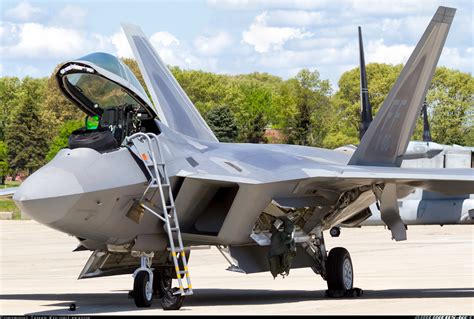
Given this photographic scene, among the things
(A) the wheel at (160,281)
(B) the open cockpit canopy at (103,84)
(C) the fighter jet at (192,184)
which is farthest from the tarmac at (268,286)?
(B) the open cockpit canopy at (103,84)

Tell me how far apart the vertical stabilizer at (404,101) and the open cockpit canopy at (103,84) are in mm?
3703

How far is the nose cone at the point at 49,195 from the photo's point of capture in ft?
41.0

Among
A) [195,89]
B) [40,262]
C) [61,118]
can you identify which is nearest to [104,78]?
[40,262]

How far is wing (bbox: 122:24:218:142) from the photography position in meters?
16.8

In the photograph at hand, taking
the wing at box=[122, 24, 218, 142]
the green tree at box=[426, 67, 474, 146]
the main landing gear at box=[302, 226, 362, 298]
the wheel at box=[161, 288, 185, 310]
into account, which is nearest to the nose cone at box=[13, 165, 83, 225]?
the wheel at box=[161, 288, 185, 310]

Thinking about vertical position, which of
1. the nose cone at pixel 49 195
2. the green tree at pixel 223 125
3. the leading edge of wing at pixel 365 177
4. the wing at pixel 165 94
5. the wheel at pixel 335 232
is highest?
the wing at pixel 165 94

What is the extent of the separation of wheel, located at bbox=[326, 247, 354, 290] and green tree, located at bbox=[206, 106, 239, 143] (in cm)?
6001

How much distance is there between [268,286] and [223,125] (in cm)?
5949

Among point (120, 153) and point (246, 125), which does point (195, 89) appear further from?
point (120, 153)

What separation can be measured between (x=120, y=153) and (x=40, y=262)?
13128 millimetres

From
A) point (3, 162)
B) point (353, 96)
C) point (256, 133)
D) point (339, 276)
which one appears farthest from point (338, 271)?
point (353, 96)

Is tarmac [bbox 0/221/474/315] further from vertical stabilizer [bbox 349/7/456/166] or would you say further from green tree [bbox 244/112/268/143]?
green tree [bbox 244/112/268/143]

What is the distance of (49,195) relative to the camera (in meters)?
12.5

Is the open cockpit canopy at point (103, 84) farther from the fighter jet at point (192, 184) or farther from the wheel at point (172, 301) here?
the wheel at point (172, 301)
